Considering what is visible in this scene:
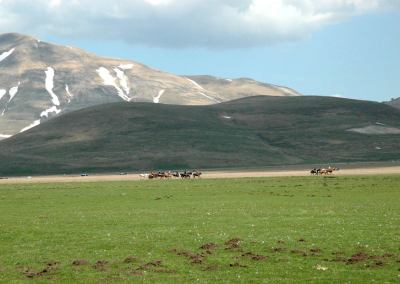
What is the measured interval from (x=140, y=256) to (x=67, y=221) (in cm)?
1263

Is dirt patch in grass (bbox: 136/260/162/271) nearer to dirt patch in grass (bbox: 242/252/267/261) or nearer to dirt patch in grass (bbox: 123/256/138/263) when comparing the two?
dirt patch in grass (bbox: 123/256/138/263)

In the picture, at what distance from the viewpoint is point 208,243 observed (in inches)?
1124

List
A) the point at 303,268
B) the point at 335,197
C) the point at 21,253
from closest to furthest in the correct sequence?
1. the point at 303,268
2. the point at 21,253
3. the point at 335,197

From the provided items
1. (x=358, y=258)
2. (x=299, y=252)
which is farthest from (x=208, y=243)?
(x=358, y=258)

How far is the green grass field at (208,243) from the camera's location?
2361cm

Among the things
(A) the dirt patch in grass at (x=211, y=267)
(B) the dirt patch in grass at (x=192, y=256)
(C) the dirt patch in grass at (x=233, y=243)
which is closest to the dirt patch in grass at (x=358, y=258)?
(A) the dirt patch in grass at (x=211, y=267)

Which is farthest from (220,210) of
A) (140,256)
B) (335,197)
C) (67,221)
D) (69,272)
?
(69,272)

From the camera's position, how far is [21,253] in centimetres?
2834

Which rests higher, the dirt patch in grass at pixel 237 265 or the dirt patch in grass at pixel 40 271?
the dirt patch in grass at pixel 237 265

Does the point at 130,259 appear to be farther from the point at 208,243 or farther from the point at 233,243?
the point at 233,243

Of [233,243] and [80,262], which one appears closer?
[80,262]

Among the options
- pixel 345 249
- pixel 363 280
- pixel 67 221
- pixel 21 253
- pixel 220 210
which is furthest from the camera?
pixel 220 210

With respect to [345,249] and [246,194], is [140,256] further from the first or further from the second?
[246,194]

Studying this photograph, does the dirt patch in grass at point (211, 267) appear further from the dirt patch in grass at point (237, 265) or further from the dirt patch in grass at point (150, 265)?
the dirt patch in grass at point (150, 265)
